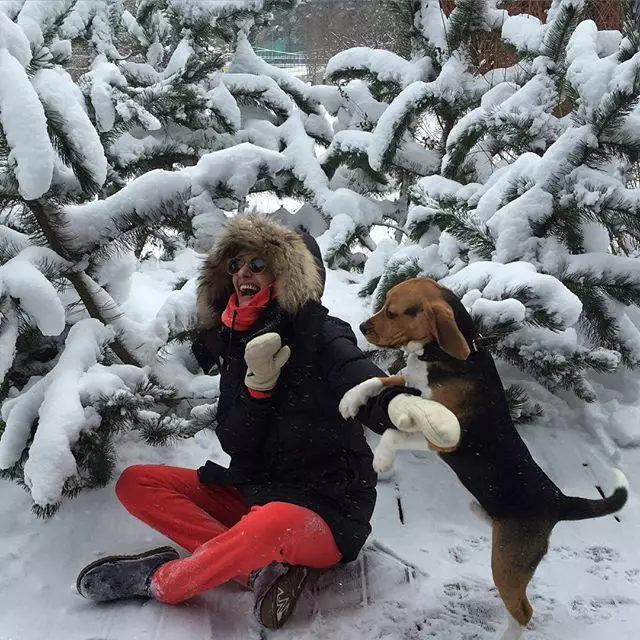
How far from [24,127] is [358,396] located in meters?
1.23

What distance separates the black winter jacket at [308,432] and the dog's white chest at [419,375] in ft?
1.29

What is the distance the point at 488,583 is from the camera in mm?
2197

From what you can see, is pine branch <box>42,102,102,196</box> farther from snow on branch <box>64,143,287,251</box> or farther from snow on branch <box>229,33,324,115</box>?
snow on branch <box>229,33,324,115</box>

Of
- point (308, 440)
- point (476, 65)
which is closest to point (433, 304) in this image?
point (308, 440)

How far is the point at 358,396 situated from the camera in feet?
5.73

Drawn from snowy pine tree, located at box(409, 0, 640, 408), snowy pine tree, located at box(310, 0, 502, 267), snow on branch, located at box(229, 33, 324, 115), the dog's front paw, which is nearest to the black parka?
the dog's front paw

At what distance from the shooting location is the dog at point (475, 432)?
5.45 ft

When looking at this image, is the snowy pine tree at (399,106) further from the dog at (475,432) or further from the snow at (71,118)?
the dog at (475,432)

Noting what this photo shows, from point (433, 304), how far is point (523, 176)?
1.37 m

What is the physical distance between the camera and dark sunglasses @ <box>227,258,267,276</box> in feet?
7.13

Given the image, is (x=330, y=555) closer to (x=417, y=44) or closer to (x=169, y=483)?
(x=169, y=483)

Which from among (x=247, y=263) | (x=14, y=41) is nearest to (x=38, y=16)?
(x=14, y=41)

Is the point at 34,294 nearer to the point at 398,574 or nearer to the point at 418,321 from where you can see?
the point at 418,321

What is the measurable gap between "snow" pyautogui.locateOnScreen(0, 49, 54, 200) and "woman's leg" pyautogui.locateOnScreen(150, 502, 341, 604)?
1221 mm
